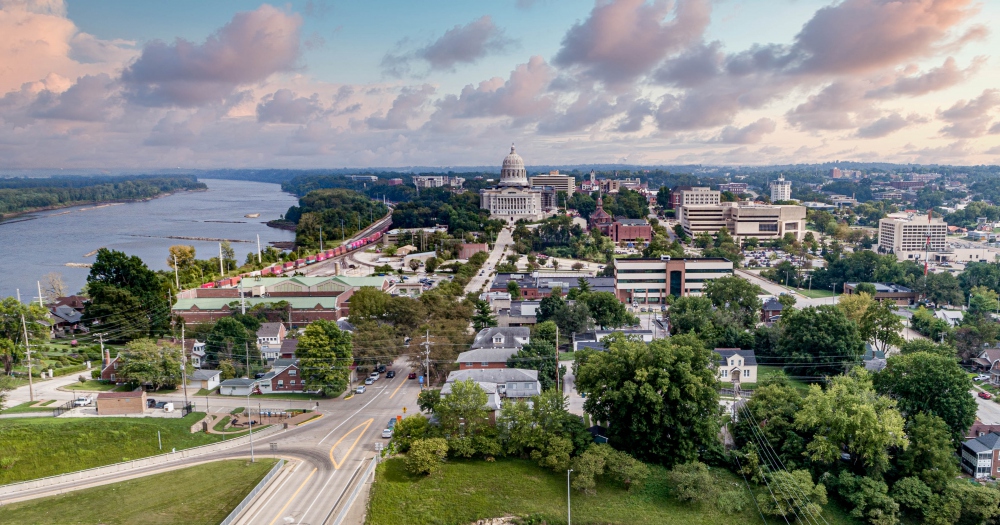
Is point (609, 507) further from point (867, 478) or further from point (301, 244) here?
point (301, 244)

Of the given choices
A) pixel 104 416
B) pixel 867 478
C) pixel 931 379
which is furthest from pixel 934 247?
pixel 104 416

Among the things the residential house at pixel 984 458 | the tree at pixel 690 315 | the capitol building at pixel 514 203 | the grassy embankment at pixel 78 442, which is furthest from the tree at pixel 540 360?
the capitol building at pixel 514 203

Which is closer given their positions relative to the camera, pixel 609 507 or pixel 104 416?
pixel 609 507

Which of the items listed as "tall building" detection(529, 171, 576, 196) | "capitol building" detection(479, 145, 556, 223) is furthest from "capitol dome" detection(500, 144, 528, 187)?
"tall building" detection(529, 171, 576, 196)

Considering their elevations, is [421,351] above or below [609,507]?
above

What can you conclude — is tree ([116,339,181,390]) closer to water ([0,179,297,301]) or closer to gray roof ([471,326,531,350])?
gray roof ([471,326,531,350])

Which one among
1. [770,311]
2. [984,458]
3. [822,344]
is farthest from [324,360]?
[770,311]
